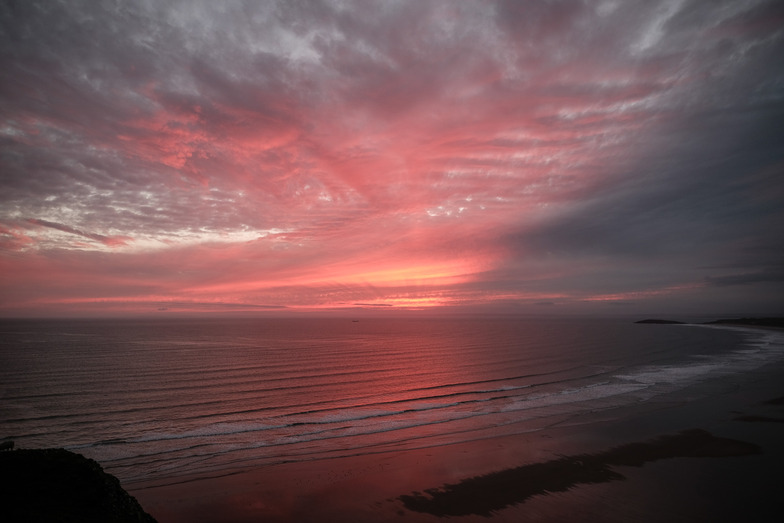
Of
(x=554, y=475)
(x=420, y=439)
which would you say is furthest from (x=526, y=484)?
(x=420, y=439)

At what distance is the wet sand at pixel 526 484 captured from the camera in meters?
11.2

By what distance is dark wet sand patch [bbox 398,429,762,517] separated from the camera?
11.8 meters

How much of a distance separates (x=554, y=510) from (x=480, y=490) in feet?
7.70

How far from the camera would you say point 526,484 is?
1312 cm

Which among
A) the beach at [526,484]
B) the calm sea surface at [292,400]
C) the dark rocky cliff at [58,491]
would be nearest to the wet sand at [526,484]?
the beach at [526,484]

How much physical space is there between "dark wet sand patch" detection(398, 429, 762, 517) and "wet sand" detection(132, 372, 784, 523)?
0.14 ft

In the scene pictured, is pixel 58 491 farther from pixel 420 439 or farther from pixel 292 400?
pixel 292 400

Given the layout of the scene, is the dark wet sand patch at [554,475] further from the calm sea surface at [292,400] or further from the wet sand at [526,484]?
the calm sea surface at [292,400]

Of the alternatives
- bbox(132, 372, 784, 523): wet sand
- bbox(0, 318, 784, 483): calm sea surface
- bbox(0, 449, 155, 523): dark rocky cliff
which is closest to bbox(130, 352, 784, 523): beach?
bbox(132, 372, 784, 523): wet sand

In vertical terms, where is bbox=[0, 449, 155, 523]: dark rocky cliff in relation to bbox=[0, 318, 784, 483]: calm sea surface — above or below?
above

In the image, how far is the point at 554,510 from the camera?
1141 cm

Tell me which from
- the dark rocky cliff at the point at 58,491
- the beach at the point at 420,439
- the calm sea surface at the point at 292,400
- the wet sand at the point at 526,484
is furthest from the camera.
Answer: the calm sea surface at the point at 292,400

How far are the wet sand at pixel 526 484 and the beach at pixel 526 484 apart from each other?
0.04 meters

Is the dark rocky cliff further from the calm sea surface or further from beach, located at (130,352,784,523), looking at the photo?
the calm sea surface
